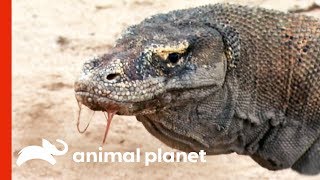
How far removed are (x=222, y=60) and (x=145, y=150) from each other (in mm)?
3158

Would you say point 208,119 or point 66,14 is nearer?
point 208,119

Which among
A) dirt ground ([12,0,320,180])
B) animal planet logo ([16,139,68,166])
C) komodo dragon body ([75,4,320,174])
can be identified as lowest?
animal planet logo ([16,139,68,166])

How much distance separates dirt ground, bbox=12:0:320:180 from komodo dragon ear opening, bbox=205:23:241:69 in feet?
7.43

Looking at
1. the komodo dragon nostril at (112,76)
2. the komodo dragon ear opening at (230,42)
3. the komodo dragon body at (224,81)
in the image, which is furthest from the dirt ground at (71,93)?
the komodo dragon nostril at (112,76)

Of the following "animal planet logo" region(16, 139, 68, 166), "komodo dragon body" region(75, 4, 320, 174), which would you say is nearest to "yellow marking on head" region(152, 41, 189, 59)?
"komodo dragon body" region(75, 4, 320, 174)

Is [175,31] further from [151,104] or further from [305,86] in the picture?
[305,86]

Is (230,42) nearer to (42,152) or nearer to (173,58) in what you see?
(173,58)

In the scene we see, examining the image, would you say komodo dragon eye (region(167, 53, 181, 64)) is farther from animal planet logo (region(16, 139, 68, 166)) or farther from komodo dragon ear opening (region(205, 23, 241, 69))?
animal planet logo (region(16, 139, 68, 166))

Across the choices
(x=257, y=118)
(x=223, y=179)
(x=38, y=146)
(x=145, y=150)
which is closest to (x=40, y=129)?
(x=38, y=146)

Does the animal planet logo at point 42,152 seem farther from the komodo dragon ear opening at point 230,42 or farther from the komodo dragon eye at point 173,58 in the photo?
the komodo dragon eye at point 173,58

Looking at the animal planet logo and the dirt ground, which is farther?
the animal planet logo

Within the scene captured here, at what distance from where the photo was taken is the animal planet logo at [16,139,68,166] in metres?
7.78

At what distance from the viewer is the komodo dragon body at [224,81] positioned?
173 inches

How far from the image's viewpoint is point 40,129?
8.01 metres
